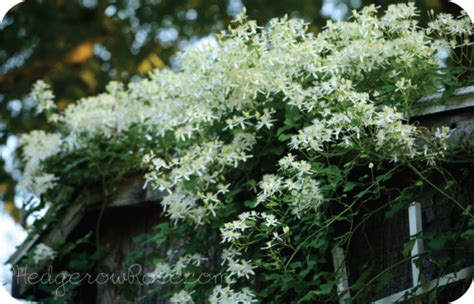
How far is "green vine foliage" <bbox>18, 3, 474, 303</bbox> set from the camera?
261cm

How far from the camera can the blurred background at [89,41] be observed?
598cm

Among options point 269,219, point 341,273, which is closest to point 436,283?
point 341,273

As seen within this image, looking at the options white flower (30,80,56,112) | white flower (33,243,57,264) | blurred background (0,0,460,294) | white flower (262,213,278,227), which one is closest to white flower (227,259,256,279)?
white flower (262,213,278,227)

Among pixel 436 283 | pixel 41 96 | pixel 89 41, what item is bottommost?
pixel 436 283

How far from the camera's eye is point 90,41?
22.0 feet

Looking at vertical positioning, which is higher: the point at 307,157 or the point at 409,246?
the point at 307,157

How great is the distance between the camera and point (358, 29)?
2.89 m

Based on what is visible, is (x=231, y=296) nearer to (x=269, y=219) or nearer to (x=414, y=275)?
(x=269, y=219)

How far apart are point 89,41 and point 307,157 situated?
4.33m

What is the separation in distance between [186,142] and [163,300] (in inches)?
30.9

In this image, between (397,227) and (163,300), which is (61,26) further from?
(397,227)

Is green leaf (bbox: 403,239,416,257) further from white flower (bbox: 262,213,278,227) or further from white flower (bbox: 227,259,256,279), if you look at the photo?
white flower (bbox: 227,259,256,279)

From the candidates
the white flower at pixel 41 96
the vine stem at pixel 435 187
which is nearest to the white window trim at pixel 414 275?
the vine stem at pixel 435 187

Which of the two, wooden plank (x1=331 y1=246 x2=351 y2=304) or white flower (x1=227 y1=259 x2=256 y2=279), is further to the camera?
white flower (x1=227 y1=259 x2=256 y2=279)
